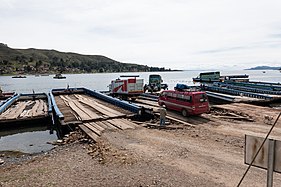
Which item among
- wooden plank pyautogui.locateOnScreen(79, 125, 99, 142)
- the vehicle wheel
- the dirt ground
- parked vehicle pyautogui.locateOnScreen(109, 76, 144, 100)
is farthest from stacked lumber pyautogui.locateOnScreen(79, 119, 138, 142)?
parked vehicle pyautogui.locateOnScreen(109, 76, 144, 100)

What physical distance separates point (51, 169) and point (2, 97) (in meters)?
36.3

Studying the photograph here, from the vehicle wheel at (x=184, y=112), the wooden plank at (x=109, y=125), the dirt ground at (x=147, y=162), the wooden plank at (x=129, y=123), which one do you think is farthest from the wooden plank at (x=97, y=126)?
the vehicle wheel at (x=184, y=112)

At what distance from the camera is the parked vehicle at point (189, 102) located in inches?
812

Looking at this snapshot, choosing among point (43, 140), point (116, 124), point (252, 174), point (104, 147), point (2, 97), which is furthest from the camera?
point (2, 97)

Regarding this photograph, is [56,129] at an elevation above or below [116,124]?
below

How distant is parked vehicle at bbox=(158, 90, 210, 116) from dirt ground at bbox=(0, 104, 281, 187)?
355 cm

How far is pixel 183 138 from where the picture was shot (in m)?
15.0

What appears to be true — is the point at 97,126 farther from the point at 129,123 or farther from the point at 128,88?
the point at 128,88

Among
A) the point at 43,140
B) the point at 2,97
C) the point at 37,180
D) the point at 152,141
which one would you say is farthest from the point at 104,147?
the point at 2,97

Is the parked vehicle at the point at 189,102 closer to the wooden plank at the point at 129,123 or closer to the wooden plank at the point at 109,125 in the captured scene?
the wooden plank at the point at 129,123

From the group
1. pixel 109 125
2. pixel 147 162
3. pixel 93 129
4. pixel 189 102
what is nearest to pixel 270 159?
pixel 147 162

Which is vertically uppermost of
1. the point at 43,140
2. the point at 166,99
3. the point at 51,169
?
the point at 166,99

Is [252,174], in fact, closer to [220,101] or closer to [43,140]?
[43,140]

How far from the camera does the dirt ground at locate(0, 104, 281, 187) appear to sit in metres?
9.38
